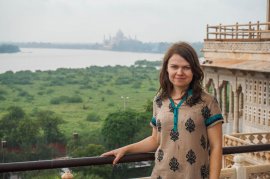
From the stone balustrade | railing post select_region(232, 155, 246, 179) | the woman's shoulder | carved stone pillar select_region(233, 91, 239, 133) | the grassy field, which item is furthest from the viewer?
the grassy field

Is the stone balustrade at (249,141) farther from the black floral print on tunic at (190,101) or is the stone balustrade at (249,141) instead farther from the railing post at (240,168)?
the black floral print on tunic at (190,101)

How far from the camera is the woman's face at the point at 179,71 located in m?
1.98

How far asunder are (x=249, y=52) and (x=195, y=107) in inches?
382

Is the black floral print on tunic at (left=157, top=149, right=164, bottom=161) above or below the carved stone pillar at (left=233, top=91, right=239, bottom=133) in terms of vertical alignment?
above

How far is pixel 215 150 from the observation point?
1.95m

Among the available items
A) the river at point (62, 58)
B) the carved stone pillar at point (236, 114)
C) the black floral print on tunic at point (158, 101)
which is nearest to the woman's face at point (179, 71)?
the black floral print on tunic at point (158, 101)

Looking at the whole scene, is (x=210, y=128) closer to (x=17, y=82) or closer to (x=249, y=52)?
(x=249, y=52)

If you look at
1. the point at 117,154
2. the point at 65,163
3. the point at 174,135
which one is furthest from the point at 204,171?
the point at 65,163

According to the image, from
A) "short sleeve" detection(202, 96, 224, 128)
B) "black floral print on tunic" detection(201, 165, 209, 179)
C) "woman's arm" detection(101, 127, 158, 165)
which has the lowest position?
"black floral print on tunic" detection(201, 165, 209, 179)

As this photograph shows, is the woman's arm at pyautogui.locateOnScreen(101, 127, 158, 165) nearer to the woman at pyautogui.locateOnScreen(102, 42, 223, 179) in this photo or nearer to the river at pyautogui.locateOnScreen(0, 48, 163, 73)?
the woman at pyautogui.locateOnScreen(102, 42, 223, 179)

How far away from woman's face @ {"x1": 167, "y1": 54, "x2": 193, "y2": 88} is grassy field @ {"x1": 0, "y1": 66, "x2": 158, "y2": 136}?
41.2 metres

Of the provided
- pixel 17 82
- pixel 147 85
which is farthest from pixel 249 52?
pixel 17 82

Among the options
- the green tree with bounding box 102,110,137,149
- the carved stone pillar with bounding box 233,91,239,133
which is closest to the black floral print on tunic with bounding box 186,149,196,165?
the carved stone pillar with bounding box 233,91,239,133

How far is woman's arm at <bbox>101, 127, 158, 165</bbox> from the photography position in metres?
2.14
